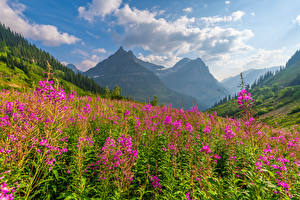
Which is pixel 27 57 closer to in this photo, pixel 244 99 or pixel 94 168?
pixel 94 168

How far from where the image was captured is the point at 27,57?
427 ft

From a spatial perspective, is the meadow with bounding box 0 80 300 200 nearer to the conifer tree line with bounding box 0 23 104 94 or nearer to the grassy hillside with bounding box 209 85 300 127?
the grassy hillside with bounding box 209 85 300 127

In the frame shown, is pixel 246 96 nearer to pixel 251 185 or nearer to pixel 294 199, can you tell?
pixel 251 185

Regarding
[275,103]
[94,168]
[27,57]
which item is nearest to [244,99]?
[94,168]

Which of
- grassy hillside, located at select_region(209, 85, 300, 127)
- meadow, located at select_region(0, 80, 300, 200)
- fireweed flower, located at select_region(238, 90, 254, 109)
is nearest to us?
meadow, located at select_region(0, 80, 300, 200)

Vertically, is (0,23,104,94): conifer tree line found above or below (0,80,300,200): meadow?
above

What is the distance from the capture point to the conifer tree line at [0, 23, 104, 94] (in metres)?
118

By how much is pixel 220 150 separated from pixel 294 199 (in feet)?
11.2

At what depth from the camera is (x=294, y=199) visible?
2.82m

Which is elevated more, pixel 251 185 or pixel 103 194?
pixel 251 185

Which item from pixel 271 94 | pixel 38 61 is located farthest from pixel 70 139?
pixel 271 94

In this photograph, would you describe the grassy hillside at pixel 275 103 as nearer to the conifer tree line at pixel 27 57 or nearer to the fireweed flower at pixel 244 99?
the fireweed flower at pixel 244 99

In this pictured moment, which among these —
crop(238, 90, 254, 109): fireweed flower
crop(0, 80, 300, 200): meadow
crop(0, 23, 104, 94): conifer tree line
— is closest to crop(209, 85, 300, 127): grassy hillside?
crop(238, 90, 254, 109): fireweed flower

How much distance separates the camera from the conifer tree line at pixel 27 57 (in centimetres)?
11796
